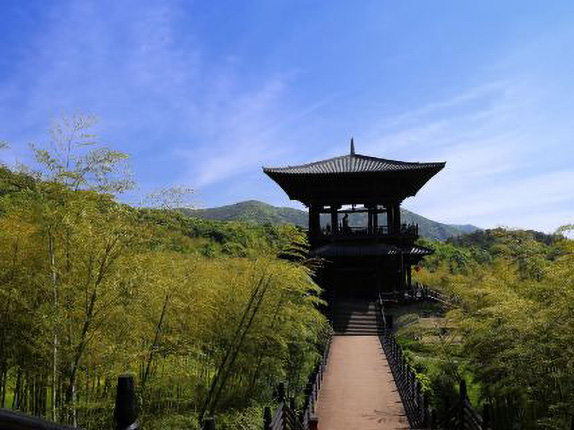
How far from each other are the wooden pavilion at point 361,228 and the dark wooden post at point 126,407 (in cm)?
1640

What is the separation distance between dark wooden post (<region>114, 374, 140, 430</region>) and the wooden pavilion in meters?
16.4

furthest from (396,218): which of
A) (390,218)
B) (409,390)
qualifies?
(409,390)

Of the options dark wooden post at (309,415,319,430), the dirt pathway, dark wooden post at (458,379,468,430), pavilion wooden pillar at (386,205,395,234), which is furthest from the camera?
pavilion wooden pillar at (386,205,395,234)

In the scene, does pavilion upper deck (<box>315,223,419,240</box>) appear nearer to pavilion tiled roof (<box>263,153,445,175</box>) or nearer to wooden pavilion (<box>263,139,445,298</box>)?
wooden pavilion (<box>263,139,445,298</box>)

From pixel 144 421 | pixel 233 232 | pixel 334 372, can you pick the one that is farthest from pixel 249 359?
pixel 233 232

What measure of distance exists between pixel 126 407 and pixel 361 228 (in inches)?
718

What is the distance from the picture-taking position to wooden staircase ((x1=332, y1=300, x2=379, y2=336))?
618 inches

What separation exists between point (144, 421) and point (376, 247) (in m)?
13.1

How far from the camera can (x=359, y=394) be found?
30.1ft

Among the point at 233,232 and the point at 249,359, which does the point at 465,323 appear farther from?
the point at 233,232

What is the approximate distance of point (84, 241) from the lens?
4.51 m

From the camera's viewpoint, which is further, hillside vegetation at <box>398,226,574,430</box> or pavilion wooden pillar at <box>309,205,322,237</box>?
pavilion wooden pillar at <box>309,205,322,237</box>

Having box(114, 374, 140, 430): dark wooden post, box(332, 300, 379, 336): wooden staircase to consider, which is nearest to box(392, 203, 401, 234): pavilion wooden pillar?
box(332, 300, 379, 336): wooden staircase

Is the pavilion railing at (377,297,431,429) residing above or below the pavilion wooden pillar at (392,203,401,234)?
below
